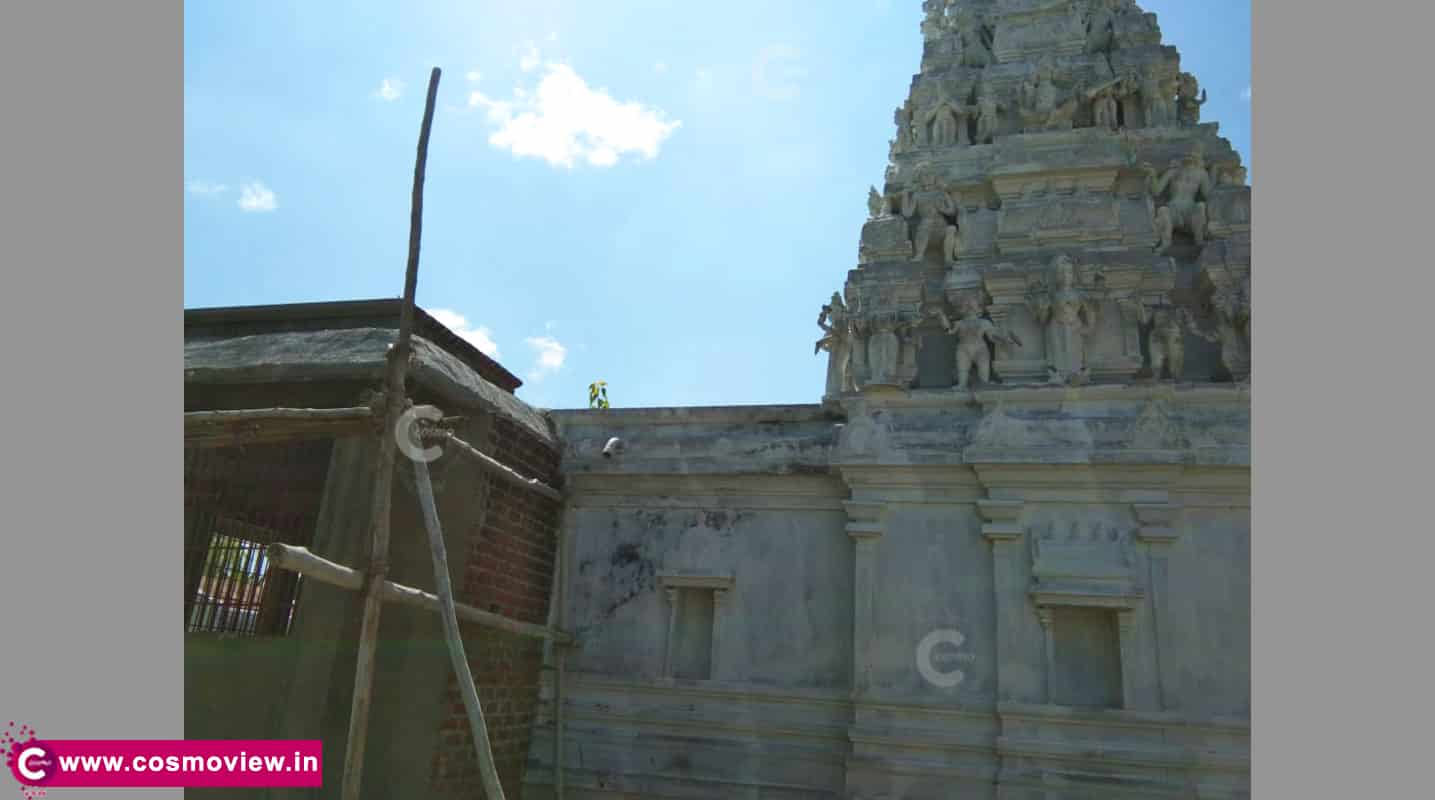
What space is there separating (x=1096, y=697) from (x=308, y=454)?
293 inches

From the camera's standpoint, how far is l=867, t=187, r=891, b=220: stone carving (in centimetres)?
1198

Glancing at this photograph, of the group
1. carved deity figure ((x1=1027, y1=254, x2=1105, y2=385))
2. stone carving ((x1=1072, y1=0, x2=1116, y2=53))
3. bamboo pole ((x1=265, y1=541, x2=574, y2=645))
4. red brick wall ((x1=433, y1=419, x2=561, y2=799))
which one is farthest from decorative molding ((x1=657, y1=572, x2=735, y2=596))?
stone carving ((x1=1072, y1=0, x2=1116, y2=53))

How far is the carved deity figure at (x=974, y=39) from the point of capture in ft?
43.3

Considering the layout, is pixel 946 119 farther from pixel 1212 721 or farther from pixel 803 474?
pixel 1212 721

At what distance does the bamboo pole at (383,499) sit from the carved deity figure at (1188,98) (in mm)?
9833

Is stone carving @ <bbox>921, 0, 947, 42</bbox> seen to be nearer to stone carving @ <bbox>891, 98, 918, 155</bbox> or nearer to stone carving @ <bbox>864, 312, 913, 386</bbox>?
stone carving @ <bbox>891, 98, 918, 155</bbox>

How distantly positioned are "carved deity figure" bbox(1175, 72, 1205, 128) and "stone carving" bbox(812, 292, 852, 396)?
17.1 feet

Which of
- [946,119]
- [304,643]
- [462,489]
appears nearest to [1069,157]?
[946,119]

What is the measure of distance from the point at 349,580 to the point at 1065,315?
7823 mm

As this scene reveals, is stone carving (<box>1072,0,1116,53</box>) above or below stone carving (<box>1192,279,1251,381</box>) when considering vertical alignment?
above

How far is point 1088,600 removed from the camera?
8680 millimetres

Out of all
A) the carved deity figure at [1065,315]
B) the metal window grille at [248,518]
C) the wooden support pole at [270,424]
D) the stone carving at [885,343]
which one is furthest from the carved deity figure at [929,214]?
the metal window grille at [248,518]
